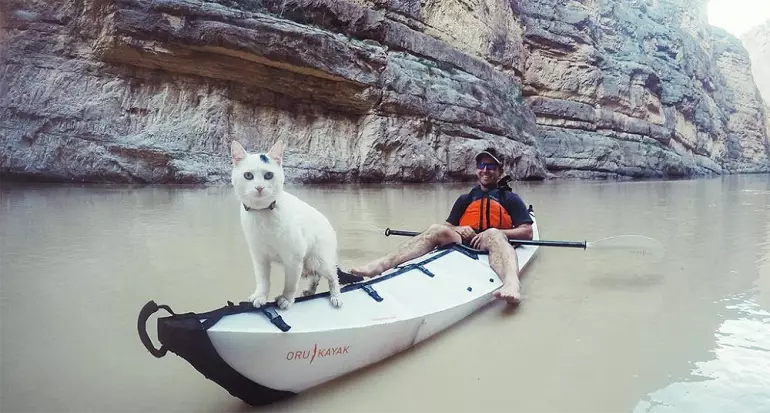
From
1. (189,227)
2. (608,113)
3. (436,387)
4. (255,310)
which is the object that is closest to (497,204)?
(436,387)

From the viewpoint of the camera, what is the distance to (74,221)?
5.11 m

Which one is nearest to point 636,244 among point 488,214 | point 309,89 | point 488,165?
point 488,214

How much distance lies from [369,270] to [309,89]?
34.2ft

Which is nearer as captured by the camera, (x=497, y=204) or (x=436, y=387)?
(x=436, y=387)

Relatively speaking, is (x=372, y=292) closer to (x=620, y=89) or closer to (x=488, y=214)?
(x=488, y=214)

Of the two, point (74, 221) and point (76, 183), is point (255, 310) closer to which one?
point (74, 221)

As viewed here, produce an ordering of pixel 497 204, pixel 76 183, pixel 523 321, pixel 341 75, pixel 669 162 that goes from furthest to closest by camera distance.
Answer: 1. pixel 669 162
2. pixel 341 75
3. pixel 76 183
4. pixel 497 204
5. pixel 523 321

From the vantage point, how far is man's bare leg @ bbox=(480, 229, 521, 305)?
253 cm

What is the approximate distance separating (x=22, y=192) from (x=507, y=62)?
15680mm

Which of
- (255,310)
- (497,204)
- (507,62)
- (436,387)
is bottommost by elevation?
(436,387)

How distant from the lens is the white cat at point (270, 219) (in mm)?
1411

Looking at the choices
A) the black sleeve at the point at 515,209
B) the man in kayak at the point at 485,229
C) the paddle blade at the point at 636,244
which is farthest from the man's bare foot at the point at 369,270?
the paddle blade at the point at 636,244

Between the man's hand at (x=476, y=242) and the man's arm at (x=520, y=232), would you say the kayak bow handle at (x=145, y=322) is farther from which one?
the man's arm at (x=520, y=232)

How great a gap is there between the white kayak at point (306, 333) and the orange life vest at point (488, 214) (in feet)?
3.26
